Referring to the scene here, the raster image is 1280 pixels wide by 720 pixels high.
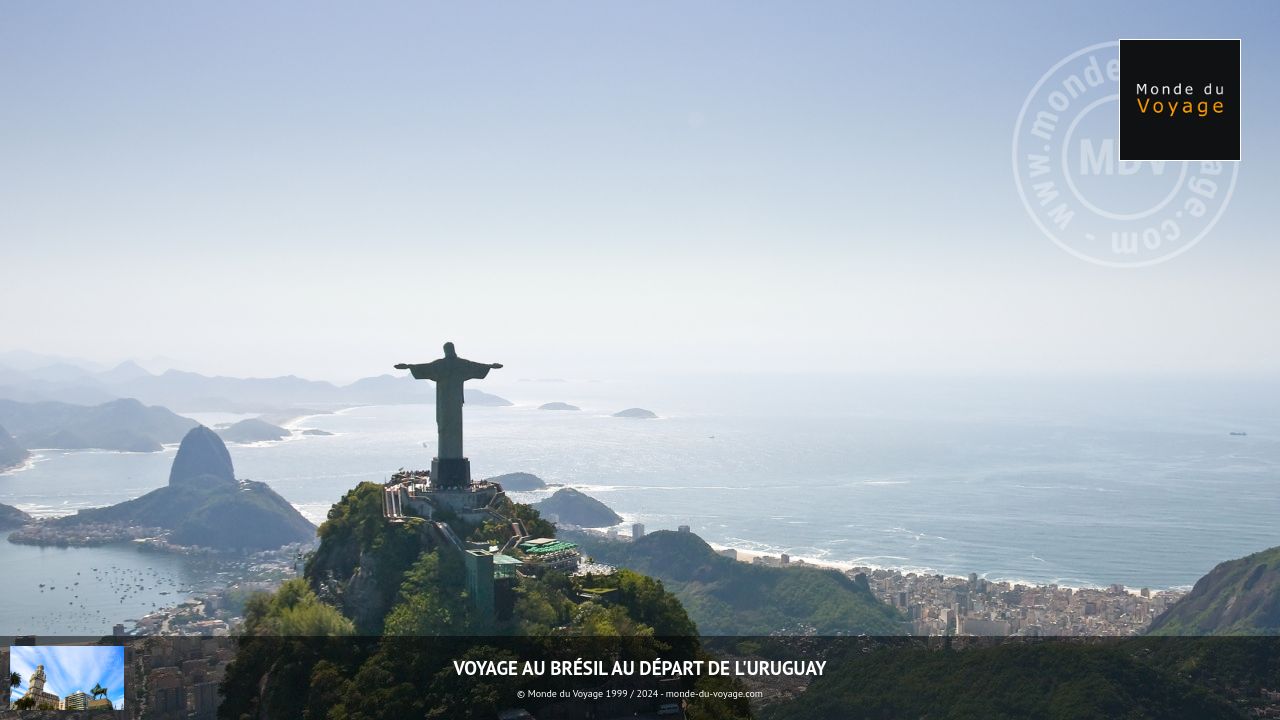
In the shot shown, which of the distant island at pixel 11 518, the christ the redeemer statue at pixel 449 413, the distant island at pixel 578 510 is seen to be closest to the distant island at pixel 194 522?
the distant island at pixel 11 518

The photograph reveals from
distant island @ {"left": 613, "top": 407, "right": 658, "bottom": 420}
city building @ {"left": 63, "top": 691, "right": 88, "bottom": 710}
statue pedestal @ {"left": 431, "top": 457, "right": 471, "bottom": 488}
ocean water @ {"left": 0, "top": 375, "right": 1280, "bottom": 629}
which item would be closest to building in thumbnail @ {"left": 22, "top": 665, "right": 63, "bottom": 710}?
city building @ {"left": 63, "top": 691, "right": 88, "bottom": 710}

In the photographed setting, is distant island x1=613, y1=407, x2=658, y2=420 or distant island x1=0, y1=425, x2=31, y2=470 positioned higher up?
distant island x1=613, y1=407, x2=658, y2=420

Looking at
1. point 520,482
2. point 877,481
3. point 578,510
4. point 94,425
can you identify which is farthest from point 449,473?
point 94,425

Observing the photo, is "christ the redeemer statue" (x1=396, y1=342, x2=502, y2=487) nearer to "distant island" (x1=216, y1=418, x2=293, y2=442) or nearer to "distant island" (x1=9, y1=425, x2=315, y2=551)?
"distant island" (x1=9, y1=425, x2=315, y2=551)

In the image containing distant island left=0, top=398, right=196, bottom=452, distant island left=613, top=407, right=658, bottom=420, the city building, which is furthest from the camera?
distant island left=613, top=407, right=658, bottom=420

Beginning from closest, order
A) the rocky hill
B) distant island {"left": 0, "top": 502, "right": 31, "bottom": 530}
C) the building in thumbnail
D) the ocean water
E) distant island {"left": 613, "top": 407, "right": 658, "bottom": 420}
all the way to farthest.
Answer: the building in thumbnail < the rocky hill < the ocean water < distant island {"left": 0, "top": 502, "right": 31, "bottom": 530} < distant island {"left": 613, "top": 407, "right": 658, "bottom": 420}

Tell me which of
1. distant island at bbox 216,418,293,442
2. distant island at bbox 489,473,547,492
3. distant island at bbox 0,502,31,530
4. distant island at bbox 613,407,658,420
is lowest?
distant island at bbox 0,502,31,530

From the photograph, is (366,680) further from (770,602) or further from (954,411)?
(954,411)

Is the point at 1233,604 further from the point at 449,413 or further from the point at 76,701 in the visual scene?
the point at 76,701

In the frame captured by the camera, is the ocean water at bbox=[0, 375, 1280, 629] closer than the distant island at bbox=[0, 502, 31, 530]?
Yes
